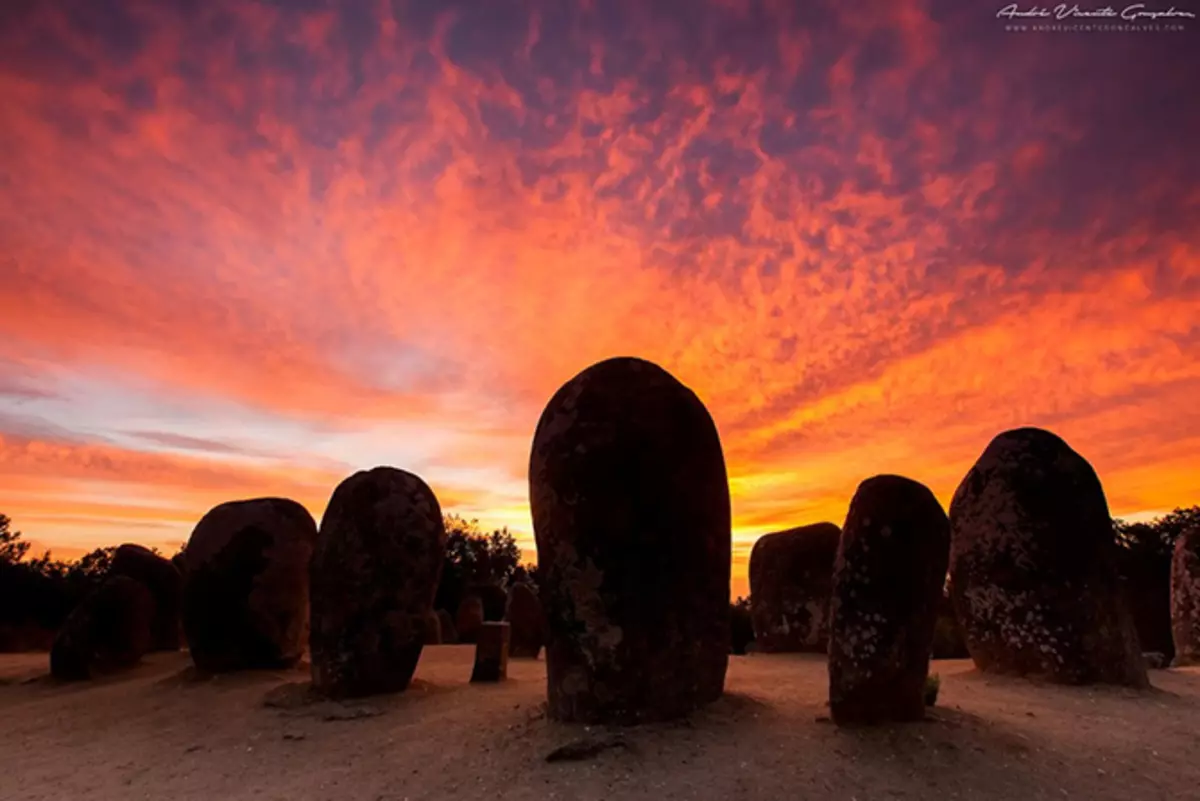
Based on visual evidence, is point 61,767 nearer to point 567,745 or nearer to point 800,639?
point 567,745

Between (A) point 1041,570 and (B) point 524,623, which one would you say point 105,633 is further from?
(A) point 1041,570

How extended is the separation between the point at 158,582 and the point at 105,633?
3669 millimetres

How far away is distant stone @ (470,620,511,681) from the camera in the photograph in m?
11.7

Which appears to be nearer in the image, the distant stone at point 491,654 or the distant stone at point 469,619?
the distant stone at point 491,654

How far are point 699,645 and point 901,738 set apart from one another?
2.02m

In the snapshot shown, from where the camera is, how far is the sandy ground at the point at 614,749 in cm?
583

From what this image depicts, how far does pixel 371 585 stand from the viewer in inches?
397

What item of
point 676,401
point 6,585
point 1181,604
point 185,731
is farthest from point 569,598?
point 6,585

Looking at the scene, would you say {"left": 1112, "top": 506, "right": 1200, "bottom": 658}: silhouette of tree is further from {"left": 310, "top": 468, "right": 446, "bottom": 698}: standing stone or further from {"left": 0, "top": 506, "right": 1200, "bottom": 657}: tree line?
{"left": 310, "top": 468, "right": 446, "bottom": 698}: standing stone

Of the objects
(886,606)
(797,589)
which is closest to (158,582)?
(797,589)

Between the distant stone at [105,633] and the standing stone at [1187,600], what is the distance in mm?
20410

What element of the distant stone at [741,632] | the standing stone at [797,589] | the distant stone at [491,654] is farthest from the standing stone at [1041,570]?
the distant stone at [741,632]

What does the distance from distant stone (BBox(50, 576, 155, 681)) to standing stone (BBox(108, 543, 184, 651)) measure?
2742 mm

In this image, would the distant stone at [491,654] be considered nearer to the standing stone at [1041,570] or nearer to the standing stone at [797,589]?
the standing stone at [797,589]
